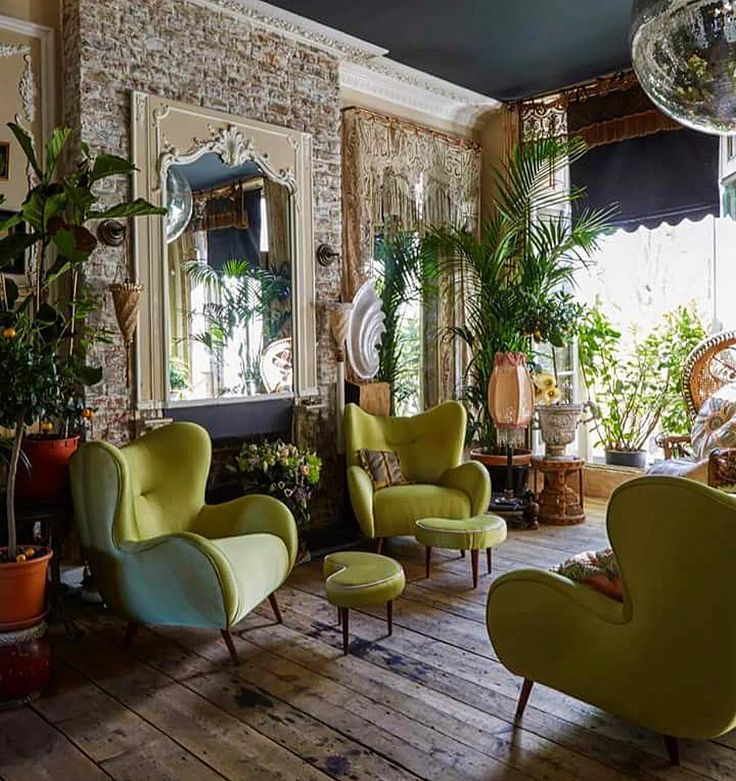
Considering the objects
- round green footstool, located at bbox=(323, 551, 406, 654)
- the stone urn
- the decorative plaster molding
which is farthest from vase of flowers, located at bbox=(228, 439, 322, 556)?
the decorative plaster molding

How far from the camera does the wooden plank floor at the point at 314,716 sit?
7.79 feet

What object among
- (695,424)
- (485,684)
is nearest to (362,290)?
(695,424)

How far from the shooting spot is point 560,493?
18.0 ft

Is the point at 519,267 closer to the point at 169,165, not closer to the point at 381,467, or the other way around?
the point at 381,467

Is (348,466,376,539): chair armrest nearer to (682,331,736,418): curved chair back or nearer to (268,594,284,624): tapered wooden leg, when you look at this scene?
(268,594,284,624): tapered wooden leg

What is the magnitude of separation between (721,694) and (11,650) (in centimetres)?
243

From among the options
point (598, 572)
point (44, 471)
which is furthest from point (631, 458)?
point (44, 471)

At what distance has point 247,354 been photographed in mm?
4824

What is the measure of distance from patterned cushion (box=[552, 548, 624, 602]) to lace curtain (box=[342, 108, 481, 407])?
3.28 m

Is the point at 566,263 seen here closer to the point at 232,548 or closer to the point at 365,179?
the point at 365,179

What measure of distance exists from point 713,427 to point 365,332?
2.39 m

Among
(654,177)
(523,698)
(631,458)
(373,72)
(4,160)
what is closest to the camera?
(523,698)

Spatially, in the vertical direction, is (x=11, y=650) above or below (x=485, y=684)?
above

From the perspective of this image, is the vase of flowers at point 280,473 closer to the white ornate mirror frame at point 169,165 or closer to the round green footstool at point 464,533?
the white ornate mirror frame at point 169,165
